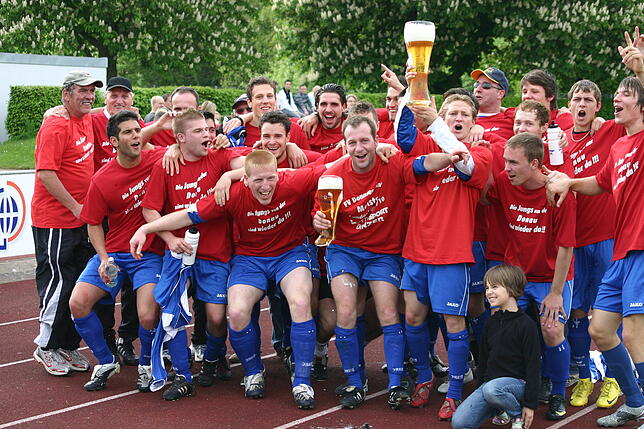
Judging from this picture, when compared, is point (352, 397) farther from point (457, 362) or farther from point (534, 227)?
point (534, 227)

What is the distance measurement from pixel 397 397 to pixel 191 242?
192 cm

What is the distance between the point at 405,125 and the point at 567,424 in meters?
2.37

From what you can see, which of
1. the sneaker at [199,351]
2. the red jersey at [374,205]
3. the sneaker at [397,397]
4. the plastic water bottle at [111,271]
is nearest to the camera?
the sneaker at [397,397]

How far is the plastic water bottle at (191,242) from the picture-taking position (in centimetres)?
655

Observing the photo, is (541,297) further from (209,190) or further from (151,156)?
(151,156)

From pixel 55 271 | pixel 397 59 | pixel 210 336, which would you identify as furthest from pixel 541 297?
pixel 397 59

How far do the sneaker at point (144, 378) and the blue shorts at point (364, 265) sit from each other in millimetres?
1638

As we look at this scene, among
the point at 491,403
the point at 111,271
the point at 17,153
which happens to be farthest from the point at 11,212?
the point at 17,153

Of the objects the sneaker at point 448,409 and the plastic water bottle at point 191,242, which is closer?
the sneaker at point 448,409

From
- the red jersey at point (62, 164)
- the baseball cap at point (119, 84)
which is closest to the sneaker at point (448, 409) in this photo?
the red jersey at point (62, 164)

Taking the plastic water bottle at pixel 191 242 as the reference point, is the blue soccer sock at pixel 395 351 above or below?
below

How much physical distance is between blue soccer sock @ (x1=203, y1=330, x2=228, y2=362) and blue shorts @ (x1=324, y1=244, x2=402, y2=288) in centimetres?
104

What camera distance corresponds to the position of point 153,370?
22.0 ft

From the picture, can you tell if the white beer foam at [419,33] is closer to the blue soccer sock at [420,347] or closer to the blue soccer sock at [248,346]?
the blue soccer sock at [420,347]
